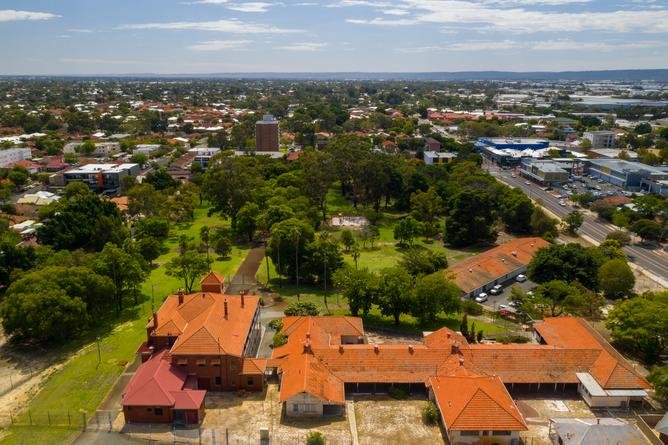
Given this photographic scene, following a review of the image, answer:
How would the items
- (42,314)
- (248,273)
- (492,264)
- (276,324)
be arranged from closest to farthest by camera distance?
1. (42,314)
2. (276,324)
3. (492,264)
4. (248,273)

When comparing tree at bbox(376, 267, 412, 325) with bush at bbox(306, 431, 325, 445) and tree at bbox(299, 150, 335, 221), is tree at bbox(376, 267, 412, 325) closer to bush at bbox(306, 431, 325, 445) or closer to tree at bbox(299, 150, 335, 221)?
bush at bbox(306, 431, 325, 445)

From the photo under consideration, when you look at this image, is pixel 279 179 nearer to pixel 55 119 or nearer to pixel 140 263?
pixel 140 263

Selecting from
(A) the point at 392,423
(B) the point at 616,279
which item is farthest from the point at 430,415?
(B) the point at 616,279

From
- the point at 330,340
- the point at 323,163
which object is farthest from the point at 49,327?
the point at 323,163

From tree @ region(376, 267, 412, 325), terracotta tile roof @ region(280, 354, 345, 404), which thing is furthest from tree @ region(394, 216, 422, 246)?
terracotta tile roof @ region(280, 354, 345, 404)

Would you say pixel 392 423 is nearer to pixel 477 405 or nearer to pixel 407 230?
pixel 477 405

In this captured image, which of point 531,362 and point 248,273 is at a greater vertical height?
point 531,362
